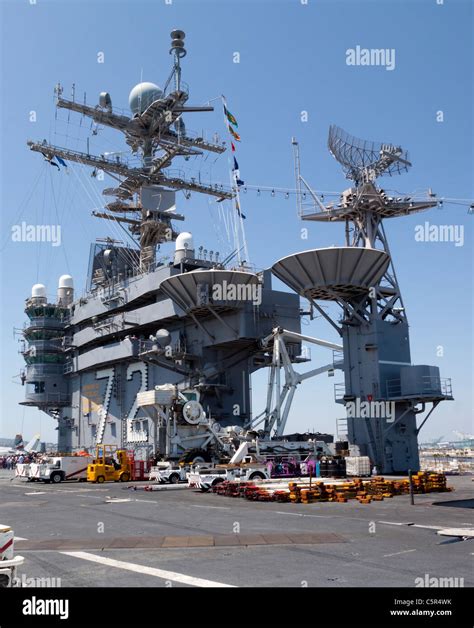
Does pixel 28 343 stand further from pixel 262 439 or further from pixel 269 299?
pixel 262 439

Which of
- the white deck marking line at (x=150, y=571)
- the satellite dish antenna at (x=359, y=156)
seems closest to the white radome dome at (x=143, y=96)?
the satellite dish antenna at (x=359, y=156)

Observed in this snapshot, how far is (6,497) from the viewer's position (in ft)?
112

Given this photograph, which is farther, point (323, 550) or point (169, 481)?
point (169, 481)

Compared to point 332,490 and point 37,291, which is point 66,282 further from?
point 332,490

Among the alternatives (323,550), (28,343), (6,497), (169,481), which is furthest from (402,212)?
(28,343)

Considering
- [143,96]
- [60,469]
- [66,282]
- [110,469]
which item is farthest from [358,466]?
[66,282]

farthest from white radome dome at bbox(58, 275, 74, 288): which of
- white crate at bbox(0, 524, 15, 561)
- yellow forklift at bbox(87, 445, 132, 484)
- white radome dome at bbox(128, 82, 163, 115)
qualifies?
white crate at bbox(0, 524, 15, 561)

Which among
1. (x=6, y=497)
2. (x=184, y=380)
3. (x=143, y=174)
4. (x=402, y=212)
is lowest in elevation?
(x=6, y=497)

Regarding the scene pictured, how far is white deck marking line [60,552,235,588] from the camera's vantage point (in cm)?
1112

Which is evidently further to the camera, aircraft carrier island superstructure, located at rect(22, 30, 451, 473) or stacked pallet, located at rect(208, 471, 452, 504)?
aircraft carrier island superstructure, located at rect(22, 30, 451, 473)

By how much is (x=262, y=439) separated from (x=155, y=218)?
2855 centimetres

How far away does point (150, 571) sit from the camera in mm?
12367

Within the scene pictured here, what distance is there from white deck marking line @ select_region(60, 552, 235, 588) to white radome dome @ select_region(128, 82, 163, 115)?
179 ft

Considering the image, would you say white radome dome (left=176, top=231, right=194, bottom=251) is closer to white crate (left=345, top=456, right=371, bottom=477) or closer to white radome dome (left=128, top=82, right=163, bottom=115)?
white radome dome (left=128, top=82, right=163, bottom=115)
